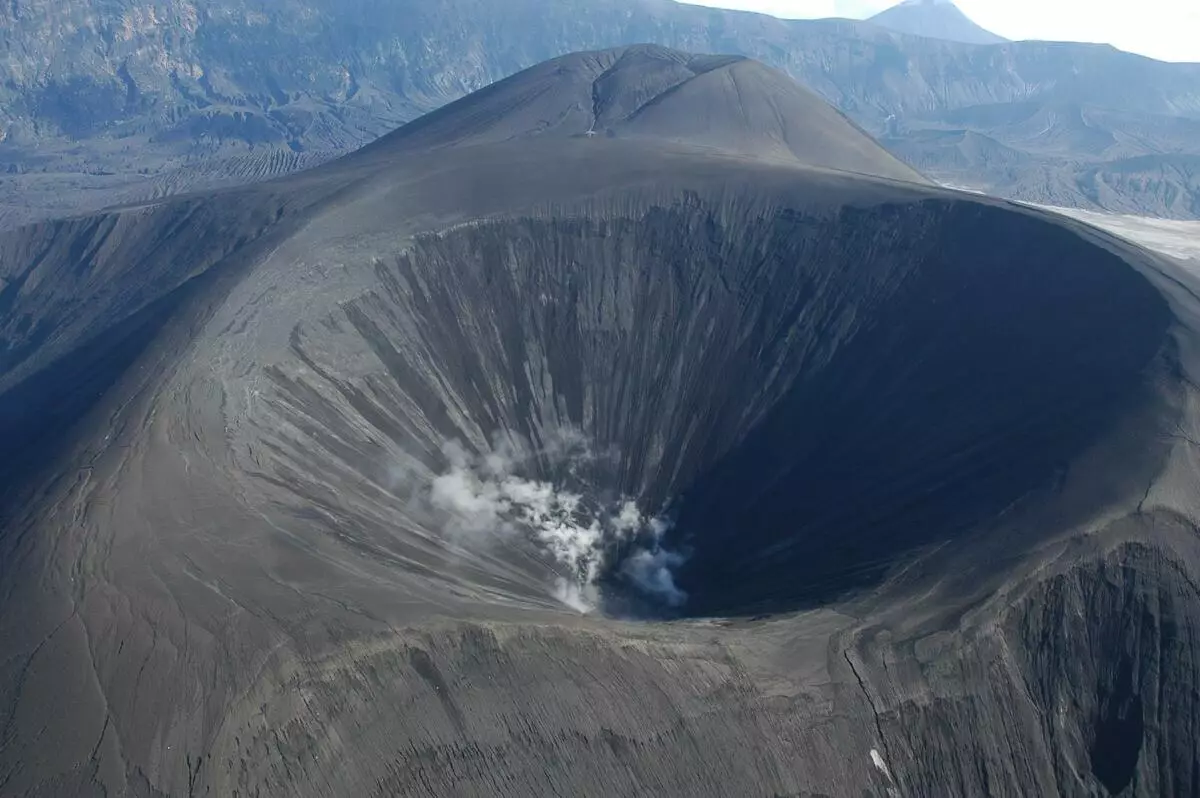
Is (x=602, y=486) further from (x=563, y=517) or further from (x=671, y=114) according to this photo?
(x=671, y=114)

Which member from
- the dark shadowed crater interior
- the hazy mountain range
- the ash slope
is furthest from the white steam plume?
the hazy mountain range

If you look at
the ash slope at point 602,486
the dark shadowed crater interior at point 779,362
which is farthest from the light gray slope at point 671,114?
the dark shadowed crater interior at point 779,362

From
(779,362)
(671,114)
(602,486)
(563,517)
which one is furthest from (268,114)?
(563,517)

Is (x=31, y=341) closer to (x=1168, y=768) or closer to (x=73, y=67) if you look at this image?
(x=1168, y=768)

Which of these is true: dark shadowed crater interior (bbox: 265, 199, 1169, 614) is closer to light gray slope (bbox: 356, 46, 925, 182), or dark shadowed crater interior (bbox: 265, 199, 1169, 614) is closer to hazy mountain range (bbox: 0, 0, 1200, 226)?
light gray slope (bbox: 356, 46, 925, 182)

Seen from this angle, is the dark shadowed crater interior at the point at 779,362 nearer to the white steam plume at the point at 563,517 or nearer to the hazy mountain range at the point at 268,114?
the white steam plume at the point at 563,517

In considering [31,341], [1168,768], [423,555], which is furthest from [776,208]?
[31,341]
